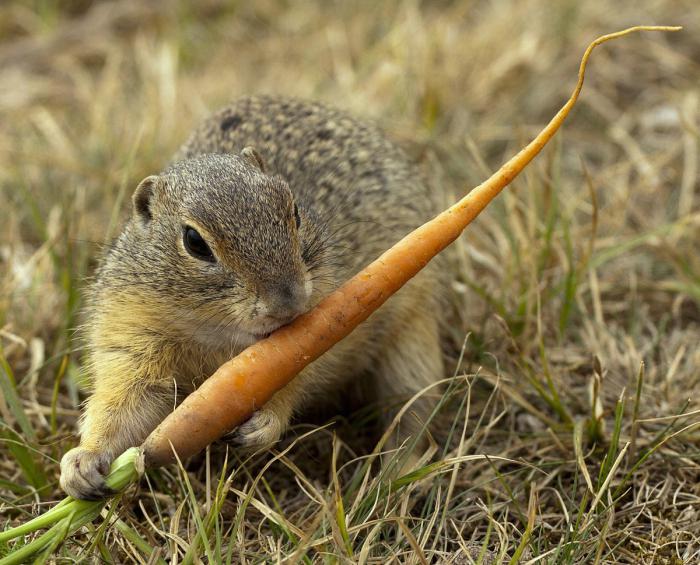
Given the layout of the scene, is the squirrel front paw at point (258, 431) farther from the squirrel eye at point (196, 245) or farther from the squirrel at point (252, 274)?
the squirrel eye at point (196, 245)

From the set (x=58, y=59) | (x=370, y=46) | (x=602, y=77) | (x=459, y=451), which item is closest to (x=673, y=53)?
(x=602, y=77)

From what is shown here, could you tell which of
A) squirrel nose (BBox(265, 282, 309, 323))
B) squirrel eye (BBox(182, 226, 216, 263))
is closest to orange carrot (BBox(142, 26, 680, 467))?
squirrel nose (BBox(265, 282, 309, 323))

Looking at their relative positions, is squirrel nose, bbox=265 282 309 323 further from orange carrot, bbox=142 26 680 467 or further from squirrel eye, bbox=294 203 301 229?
squirrel eye, bbox=294 203 301 229

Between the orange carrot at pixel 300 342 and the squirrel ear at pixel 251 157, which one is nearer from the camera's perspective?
the orange carrot at pixel 300 342

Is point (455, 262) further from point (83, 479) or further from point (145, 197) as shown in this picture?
point (83, 479)

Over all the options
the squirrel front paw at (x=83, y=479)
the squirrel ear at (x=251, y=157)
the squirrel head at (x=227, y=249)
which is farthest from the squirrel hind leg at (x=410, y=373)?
the squirrel front paw at (x=83, y=479)

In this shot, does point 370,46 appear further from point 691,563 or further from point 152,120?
point 691,563
